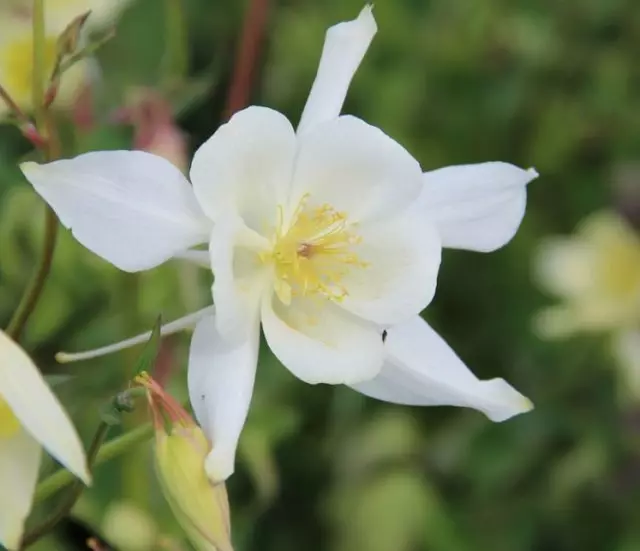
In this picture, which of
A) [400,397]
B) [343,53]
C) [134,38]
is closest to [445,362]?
[400,397]

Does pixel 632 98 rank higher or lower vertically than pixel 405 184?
lower

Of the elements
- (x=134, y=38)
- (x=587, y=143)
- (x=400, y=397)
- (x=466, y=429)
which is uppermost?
(x=400, y=397)

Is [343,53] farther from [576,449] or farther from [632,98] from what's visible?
[632,98]

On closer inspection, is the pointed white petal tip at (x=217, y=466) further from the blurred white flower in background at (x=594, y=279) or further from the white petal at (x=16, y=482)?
the blurred white flower in background at (x=594, y=279)

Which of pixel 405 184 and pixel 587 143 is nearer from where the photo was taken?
pixel 405 184

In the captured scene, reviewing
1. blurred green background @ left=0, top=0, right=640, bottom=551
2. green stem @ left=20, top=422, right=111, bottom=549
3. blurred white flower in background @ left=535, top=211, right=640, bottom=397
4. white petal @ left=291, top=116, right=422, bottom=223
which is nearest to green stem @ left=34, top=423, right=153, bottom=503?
green stem @ left=20, top=422, right=111, bottom=549

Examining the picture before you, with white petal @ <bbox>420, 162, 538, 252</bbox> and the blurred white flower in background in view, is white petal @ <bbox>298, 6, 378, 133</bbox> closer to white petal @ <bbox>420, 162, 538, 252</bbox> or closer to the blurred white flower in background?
white petal @ <bbox>420, 162, 538, 252</bbox>

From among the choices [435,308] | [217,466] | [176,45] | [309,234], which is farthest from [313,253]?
[435,308]

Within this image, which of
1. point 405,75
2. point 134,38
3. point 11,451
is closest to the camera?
point 11,451
